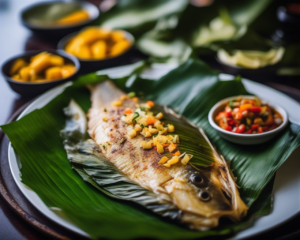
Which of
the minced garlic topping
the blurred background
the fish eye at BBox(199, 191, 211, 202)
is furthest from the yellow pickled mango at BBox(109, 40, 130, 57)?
the fish eye at BBox(199, 191, 211, 202)

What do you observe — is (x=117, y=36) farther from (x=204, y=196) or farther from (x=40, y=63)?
(x=204, y=196)

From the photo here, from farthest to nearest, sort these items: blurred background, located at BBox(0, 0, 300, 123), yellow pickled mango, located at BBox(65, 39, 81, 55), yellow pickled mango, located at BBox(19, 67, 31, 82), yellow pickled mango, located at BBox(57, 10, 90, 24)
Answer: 1. yellow pickled mango, located at BBox(57, 10, 90, 24)
2. yellow pickled mango, located at BBox(65, 39, 81, 55)
3. blurred background, located at BBox(0, 0, 300, 123)
4. yellow pickled mango, located at BBox(19, 67, 31, 82)

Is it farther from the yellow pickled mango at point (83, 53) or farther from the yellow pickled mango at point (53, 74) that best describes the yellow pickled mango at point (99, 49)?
the yellow pickled mango at point (53, 74)

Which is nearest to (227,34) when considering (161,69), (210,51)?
(210,51)

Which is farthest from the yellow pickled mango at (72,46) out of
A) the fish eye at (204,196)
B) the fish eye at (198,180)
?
the fish eye at (204,196)

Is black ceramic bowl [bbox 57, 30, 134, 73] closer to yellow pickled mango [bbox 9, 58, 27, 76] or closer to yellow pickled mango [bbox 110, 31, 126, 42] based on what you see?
yellow pickled mango [bbox 110, 31, 126, 42]
